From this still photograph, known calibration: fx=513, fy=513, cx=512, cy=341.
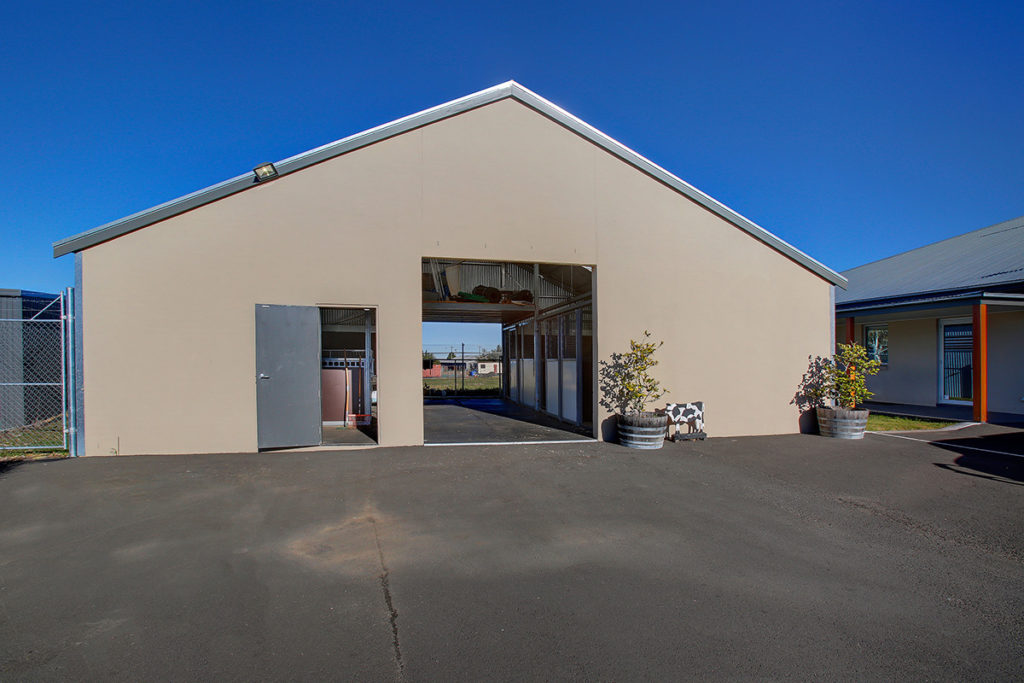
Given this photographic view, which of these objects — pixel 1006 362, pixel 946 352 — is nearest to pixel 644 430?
pixel 1006 362

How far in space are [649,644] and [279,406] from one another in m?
6.57

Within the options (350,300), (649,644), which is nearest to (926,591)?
(649,644)

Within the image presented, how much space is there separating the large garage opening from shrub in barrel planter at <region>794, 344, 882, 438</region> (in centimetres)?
410

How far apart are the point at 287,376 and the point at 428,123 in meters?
4.52

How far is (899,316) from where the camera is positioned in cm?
1387

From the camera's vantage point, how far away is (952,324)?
13477 mm

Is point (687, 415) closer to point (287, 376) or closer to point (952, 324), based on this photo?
point (287, 376)

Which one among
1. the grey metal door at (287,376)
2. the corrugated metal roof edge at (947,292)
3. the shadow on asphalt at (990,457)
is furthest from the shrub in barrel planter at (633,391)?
the corrugated metal roof edge at (947,292)

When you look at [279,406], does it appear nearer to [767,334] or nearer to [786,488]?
[786,488]

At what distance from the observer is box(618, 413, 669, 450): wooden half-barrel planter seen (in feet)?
26.3

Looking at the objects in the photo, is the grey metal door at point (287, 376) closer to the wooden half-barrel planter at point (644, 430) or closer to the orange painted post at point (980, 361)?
the wooden half-barrel planter at point (644, 430)

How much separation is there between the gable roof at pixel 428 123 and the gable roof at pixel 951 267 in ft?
19.8

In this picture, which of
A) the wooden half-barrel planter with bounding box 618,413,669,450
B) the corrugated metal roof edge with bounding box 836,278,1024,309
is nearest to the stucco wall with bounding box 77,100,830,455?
the wooden half-barrel planter with bounding box 618,413,669,450

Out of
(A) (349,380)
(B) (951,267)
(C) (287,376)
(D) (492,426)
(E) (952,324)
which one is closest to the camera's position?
(C) (287,376)
